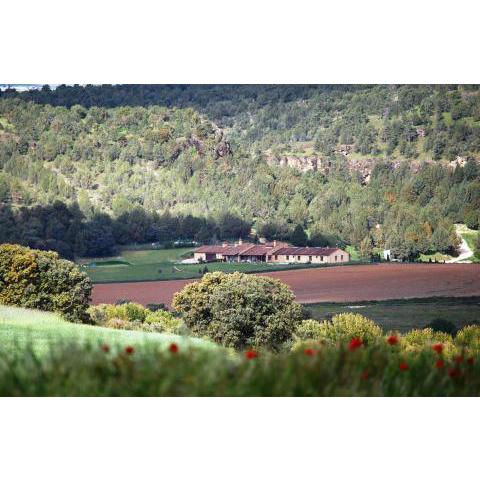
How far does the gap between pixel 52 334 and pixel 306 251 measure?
402cm

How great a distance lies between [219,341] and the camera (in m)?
12.3

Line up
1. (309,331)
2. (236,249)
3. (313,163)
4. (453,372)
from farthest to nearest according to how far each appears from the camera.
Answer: (313,163) → (236,249) → (309,331) → (453,372)

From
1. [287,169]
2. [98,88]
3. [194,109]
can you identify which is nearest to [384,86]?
[287,169]

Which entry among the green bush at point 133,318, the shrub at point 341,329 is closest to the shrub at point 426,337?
the shrub at point 341,329

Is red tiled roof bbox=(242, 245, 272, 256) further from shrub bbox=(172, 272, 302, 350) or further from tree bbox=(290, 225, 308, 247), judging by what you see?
shrub bbox=(172, 272, 302, 350)

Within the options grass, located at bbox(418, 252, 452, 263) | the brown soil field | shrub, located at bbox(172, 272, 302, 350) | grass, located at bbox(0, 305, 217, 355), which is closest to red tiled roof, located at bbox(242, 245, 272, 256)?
the brown soil field

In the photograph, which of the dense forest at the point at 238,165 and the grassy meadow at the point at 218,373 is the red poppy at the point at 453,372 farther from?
the dense forest at the point at 238,165

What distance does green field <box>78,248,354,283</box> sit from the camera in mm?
13086

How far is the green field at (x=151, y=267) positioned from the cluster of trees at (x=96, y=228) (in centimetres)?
17

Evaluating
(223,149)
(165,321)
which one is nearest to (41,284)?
(165,321)

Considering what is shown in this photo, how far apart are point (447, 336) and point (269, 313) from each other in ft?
8.21

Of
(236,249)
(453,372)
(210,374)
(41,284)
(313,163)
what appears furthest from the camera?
(313,163)

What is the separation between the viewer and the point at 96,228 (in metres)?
13.4

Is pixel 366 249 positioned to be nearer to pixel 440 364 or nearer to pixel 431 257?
pixel 431 257
